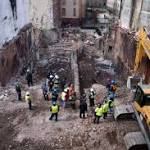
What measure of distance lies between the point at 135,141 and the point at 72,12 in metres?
27.8

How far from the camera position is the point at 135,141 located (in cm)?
1686

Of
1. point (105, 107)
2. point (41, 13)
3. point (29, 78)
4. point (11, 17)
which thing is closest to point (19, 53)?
point (11, 17)

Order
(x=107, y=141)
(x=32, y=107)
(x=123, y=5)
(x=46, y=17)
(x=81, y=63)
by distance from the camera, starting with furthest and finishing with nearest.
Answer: (x=46, y=17), (x=81, y=63), (x=123, y=5), (x=32, y=107), (x=107, y=141)

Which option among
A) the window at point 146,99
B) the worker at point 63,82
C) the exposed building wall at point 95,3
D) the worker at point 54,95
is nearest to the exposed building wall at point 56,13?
the exposed building wall at point 95,3

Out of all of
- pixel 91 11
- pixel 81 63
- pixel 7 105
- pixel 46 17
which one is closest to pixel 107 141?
pixel 7 105

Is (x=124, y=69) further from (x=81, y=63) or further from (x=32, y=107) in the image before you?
(x=32, y=107)

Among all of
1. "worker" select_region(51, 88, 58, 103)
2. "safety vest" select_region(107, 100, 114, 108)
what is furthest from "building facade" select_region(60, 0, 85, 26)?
"safety vest" select_region(107, 100, 114, 108)

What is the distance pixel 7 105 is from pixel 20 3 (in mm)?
10211

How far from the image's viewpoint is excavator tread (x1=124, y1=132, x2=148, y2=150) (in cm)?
1673

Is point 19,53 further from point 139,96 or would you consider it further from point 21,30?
point 139,96

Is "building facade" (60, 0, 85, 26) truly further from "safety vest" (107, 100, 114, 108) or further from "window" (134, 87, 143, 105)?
"window" (134, 87, 143, 105)

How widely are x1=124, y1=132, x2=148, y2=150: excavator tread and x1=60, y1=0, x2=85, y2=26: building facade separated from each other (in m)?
26.6

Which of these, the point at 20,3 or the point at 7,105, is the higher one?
the point at 20,3

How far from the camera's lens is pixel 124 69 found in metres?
27.1
